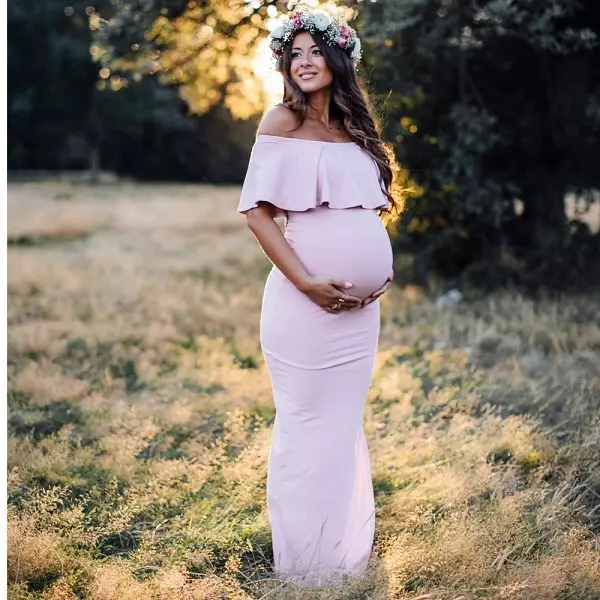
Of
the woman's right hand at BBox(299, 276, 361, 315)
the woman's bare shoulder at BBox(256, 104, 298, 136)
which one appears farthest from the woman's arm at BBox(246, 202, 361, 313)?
the woman's bare shoulder at BBox(256, 104, 298, 136)

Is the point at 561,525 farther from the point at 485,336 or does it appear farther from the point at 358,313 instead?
the point at 485,336

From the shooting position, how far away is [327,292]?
2.98 m

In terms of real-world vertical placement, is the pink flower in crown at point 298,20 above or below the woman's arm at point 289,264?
above

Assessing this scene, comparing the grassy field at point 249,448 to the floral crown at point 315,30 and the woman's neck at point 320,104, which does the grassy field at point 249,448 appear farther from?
the floral crown at point 315,30

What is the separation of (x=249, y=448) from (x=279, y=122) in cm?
196

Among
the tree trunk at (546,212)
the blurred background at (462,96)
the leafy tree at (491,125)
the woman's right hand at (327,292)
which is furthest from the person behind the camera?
the tree trunk at (546,212)

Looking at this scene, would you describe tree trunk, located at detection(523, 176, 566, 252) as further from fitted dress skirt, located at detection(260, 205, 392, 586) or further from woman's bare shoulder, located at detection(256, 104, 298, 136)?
woman's bare shoulder, located at detection(256, 104, 298, 136)

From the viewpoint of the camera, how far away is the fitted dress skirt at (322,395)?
308cm

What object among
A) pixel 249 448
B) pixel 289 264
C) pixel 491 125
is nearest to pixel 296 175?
pixel 289 264

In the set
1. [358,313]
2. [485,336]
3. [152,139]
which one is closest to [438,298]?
[485,336]

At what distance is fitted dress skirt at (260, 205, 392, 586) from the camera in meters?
3.08

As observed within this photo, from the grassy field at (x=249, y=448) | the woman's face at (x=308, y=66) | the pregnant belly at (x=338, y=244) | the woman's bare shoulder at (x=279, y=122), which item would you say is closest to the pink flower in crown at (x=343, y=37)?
the woman's face at (x=308, y=66)

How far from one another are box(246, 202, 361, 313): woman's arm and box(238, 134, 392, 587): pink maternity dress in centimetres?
6

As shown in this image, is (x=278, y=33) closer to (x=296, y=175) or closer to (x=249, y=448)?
(x=296, y=175)
